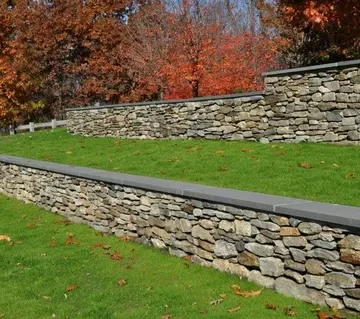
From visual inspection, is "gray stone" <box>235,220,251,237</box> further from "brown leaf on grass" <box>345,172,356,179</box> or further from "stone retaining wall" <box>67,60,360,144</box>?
"stone retaining wall" <box>67,60,360,144</box>

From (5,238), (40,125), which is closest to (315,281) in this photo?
(5,238)

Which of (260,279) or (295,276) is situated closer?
(295,276)

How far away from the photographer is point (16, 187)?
10953 mm

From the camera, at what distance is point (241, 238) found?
16.4 feet

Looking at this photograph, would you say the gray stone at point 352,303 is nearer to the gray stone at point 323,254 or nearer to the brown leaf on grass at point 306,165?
the gray stone at point 323,254

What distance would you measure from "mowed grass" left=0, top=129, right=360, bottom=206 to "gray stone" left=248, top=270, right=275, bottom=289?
135cm

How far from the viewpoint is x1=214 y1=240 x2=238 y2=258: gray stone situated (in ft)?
16.9

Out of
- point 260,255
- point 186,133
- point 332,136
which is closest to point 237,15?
point 186,133

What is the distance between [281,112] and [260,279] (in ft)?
19.8

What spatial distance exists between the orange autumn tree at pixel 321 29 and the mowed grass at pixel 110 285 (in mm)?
6993

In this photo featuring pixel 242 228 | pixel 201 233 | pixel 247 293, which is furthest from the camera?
pixel 201 233

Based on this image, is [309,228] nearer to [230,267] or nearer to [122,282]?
[230,267]

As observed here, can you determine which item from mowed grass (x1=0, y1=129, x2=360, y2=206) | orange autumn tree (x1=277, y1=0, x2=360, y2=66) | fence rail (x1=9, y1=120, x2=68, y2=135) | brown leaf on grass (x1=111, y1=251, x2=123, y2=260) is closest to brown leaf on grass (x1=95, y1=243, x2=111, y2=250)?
brown leaf on grass (x1=111, y1=251, x2=123, y2=260)

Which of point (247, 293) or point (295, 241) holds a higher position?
point (295, 241)
